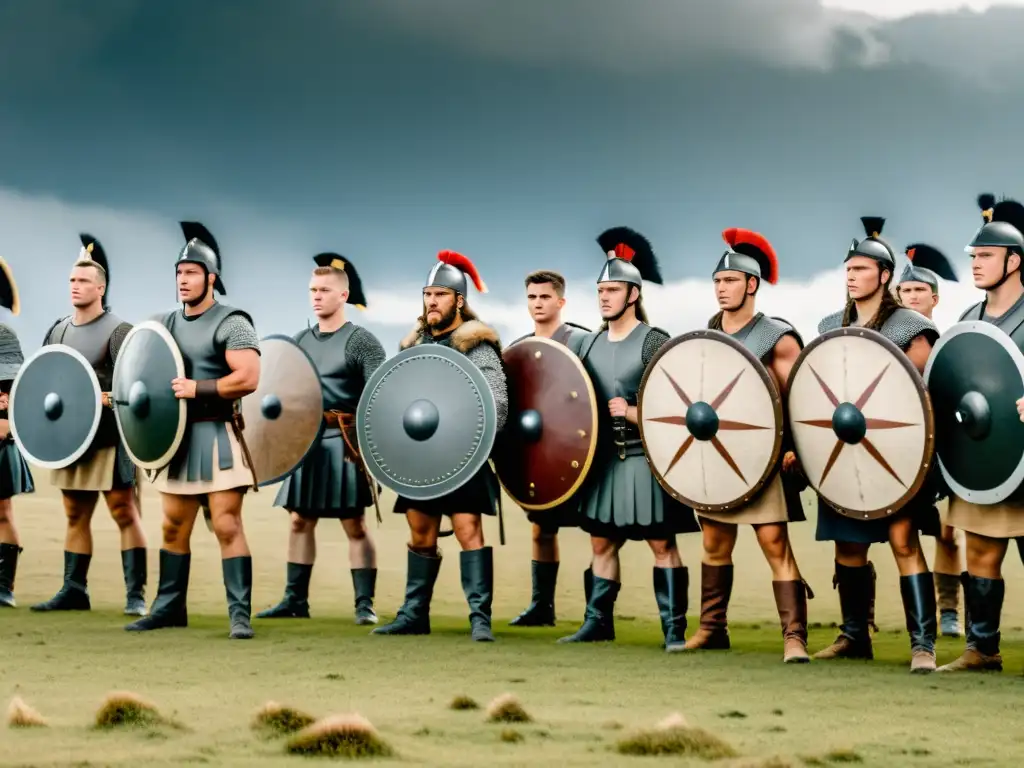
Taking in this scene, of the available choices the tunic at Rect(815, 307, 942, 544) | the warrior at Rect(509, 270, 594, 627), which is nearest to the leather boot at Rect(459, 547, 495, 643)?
the warrior at Rect(509, 270, 594, 627)

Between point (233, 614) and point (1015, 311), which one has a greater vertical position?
point (1015, 311)

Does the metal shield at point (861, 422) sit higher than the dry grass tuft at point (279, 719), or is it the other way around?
the metal shield at point (861, 422)

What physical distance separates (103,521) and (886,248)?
11031mm

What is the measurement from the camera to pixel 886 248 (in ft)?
19.5

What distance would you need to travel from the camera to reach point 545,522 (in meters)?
7.45

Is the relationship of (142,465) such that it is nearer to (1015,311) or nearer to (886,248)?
(886,248)

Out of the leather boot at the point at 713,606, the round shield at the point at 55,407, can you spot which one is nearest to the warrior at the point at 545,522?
the leather boot at the point at 713,606

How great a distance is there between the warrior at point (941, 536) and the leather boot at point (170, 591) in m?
3.93

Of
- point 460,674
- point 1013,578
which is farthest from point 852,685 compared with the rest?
point 1013,578

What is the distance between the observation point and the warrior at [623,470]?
629 cm

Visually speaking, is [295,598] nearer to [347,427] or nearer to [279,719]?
[347,427]

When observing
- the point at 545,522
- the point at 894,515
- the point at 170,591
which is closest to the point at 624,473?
the point at 545,522

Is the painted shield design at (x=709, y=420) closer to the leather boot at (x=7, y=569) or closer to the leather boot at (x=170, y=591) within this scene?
the leather boot at (x=170, y=591)

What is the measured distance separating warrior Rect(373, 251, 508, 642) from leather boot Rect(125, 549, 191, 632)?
1.00 meters
